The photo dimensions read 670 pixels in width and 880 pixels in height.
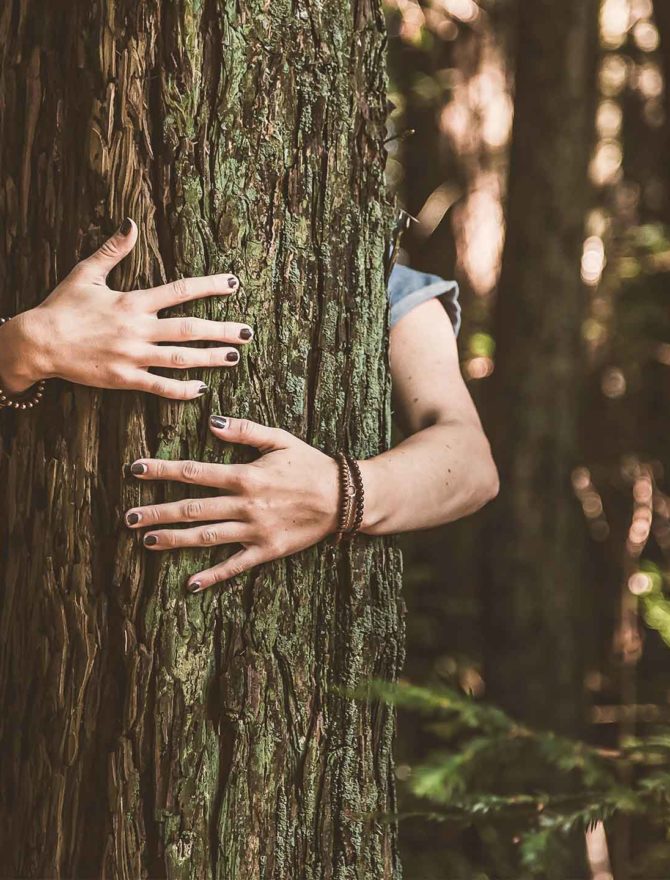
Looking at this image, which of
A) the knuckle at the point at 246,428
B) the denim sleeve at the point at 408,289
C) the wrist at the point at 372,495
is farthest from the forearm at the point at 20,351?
the denim sleeve at the point at 408,289

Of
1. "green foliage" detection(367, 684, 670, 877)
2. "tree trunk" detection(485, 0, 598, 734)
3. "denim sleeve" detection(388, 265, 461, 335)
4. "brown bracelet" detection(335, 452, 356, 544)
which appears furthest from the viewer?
"tree trunk" detection(485, 0, 598, 734)

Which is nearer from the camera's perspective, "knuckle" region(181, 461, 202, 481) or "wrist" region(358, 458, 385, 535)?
"knuckle" region(181, 461, 202, 481)

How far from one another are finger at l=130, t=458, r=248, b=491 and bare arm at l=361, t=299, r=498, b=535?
0.26 metres

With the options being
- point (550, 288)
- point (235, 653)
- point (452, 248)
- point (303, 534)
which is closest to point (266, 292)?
point (303, 534)

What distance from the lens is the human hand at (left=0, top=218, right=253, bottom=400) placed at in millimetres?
1396

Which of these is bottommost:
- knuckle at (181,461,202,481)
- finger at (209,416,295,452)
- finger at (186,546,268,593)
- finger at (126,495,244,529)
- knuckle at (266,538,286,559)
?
finger at (186,546,268,593)

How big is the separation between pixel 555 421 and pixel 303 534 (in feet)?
9.68

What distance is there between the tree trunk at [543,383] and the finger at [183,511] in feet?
9.55

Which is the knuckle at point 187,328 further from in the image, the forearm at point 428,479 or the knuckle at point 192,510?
the forearm at point 428,479

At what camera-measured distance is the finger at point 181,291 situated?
1.41 m

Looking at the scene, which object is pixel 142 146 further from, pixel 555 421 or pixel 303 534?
pixel 555 421

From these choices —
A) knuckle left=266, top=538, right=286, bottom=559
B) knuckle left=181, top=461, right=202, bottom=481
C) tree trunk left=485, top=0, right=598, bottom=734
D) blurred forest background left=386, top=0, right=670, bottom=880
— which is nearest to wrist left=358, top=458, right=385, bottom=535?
Answer: knuckle left=266, top=538, right=286, bottom=559

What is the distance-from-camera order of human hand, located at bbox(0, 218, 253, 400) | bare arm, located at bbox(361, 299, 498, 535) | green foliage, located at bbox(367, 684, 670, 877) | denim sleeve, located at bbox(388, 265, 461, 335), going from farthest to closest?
denim sleeve, located at bbox(388, 265, 461, 335)
bare arm, located at bbox(361, 299, 498, 535)
human hand, located at bbox(0, 218, 253, 400)
green foliage, located at bbox(367, 684, 670, 877)

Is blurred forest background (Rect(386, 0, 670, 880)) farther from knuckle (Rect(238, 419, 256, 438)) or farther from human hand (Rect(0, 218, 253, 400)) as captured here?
human hand (Rect(0, 218, 253, 400))
